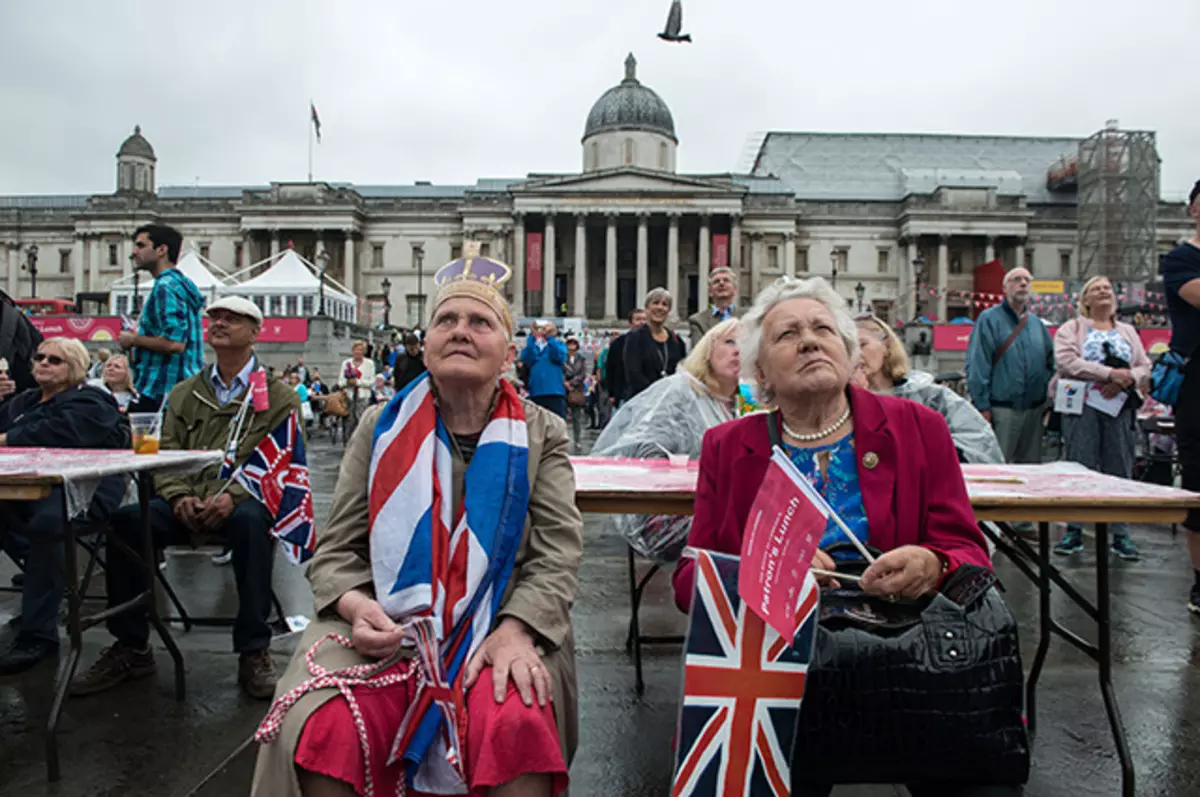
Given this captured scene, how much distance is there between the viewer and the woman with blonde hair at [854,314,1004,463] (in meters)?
4.13

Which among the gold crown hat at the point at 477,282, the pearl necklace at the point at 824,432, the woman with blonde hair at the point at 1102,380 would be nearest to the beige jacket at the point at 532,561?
the gold crown hat at the point at 477,282

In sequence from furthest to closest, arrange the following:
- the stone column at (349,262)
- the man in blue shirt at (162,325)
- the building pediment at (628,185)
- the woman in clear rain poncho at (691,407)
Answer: the stone column at (349,262) → the building pediment at (628,185) → the man in blue shirt at (162,325) → the woman in clear rain poncho at (691,407)

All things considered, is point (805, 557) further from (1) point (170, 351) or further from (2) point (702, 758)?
(1) point (170, 351)

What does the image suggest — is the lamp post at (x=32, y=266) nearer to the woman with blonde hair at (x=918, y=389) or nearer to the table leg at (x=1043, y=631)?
the woman with blonde hair at (x=918, y=389)

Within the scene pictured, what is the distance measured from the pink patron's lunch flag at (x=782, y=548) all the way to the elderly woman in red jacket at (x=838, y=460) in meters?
0.24

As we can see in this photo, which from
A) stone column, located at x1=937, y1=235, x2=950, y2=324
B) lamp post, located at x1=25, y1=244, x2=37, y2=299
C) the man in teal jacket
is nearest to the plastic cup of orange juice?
the man in teal jacket

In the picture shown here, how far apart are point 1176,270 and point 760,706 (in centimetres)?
424

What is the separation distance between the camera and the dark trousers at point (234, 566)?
Answer: 12.2 feet

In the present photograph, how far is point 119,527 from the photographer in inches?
155

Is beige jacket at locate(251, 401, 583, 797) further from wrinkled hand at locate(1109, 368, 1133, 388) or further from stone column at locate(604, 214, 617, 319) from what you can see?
stone column at locate(604, 214, 617, 319)

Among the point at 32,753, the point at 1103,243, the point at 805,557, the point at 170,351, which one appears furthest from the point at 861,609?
the point at 1103,243

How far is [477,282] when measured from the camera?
260cm

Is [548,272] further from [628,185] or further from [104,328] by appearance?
[104,328]

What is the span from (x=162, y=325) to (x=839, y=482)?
16.6ft
